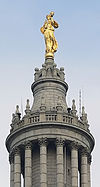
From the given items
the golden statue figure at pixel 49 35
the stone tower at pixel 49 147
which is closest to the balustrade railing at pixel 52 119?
the stone tower at pixel 49 147

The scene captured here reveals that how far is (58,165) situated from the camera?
90.5m

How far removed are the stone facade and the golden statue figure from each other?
7.61 metres

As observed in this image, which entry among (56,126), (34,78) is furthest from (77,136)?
(34,78)

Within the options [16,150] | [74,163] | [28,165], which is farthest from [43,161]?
[16,150]

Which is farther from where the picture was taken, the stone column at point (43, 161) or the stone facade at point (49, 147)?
the stone facade at point (49, 147)

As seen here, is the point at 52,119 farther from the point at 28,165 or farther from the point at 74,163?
the point at 28,165

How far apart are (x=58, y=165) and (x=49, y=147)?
8.09 ft

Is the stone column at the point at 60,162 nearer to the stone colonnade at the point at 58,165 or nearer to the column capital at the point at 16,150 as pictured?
the stone colonnade at the point at 58,165

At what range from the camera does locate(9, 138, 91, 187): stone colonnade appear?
9006 cm

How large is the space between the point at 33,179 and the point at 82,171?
501 centimetres

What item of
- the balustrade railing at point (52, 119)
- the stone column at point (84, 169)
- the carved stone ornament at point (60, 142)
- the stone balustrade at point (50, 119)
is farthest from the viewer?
the balustrade railing at point (52, 119)

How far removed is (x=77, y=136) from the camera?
92.9 metres

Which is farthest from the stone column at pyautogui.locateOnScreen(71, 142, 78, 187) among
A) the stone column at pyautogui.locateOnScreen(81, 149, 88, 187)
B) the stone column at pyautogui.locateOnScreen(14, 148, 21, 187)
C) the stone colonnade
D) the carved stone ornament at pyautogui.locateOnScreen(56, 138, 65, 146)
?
the stone column at pyautogui.locateOnScreen(14, 148, 21, 187)

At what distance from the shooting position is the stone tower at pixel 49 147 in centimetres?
9056
